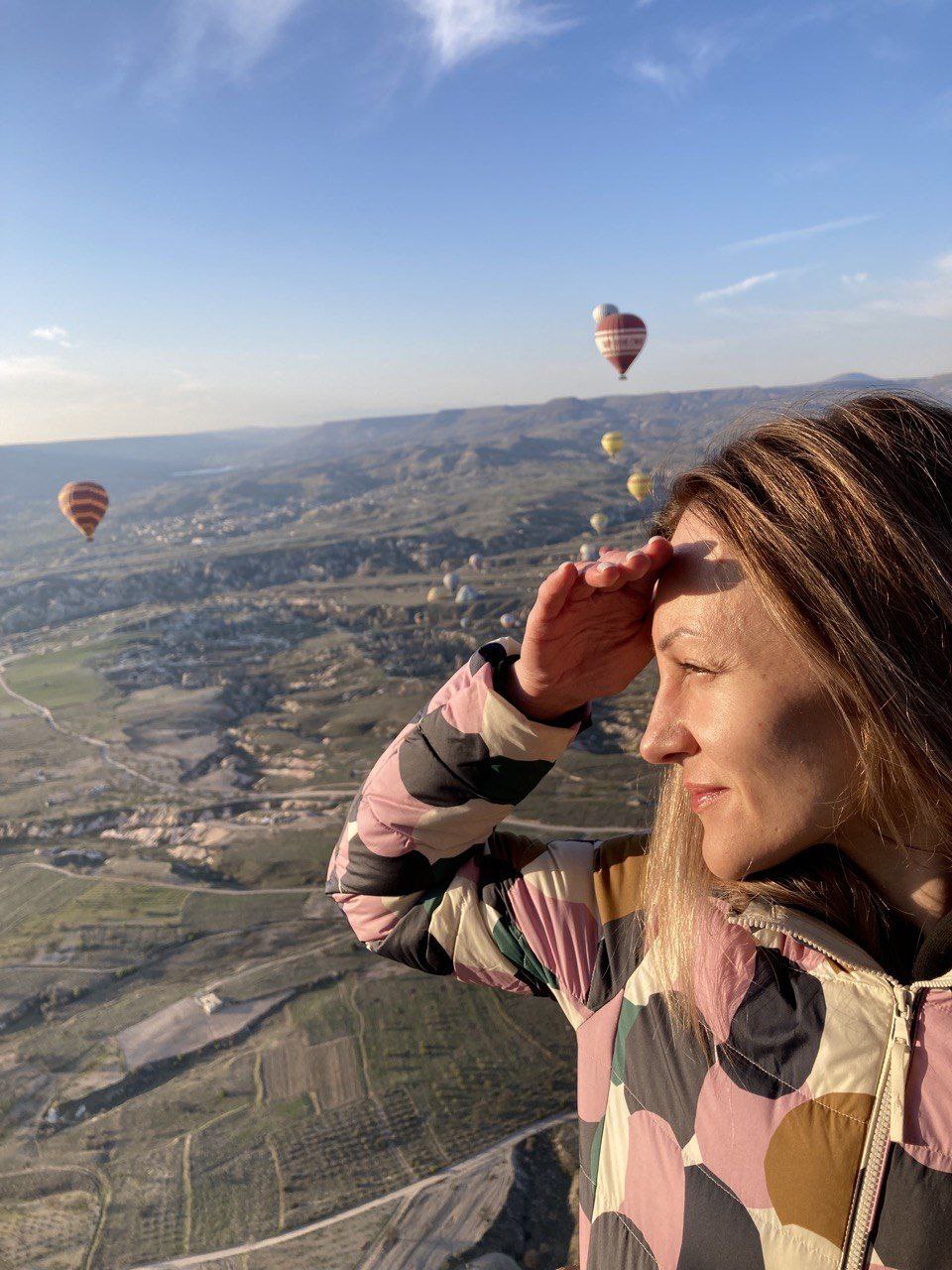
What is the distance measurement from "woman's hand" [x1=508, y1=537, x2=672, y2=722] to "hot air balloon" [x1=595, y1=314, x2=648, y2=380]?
2740 centimetres

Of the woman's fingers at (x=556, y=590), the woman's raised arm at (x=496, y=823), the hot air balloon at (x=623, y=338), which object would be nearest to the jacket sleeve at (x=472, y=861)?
the woman's raised arm at (x=496, y=823)

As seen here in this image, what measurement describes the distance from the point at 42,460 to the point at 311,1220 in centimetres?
13577

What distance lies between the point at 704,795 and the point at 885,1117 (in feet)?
1.16

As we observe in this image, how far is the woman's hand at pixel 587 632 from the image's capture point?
38.9 inches

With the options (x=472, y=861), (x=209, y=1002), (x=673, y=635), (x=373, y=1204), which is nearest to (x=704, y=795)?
(x=673, y=635)

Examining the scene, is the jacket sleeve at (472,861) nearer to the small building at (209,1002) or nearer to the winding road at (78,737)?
the small building at (209,1002)

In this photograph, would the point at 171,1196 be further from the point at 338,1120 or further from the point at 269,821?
the point at 269,821

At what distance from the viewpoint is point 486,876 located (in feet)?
4.29

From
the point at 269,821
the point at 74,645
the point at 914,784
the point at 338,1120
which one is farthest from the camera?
the point at 74,645

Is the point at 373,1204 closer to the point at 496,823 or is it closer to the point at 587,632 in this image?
the point at 496,823

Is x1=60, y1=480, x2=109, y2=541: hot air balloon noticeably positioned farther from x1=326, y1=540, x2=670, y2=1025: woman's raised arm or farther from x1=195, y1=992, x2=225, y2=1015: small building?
x1=326, y1=540, x2=670, y2=1025: woman's raised arm

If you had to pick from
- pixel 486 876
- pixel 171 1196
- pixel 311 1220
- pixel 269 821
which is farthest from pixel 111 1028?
pixel 486 876

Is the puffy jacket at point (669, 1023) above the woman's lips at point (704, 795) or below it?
below

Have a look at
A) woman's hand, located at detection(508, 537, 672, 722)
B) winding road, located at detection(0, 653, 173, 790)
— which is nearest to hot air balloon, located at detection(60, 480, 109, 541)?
winding road, located at detection(0, 653, 173, 790)
